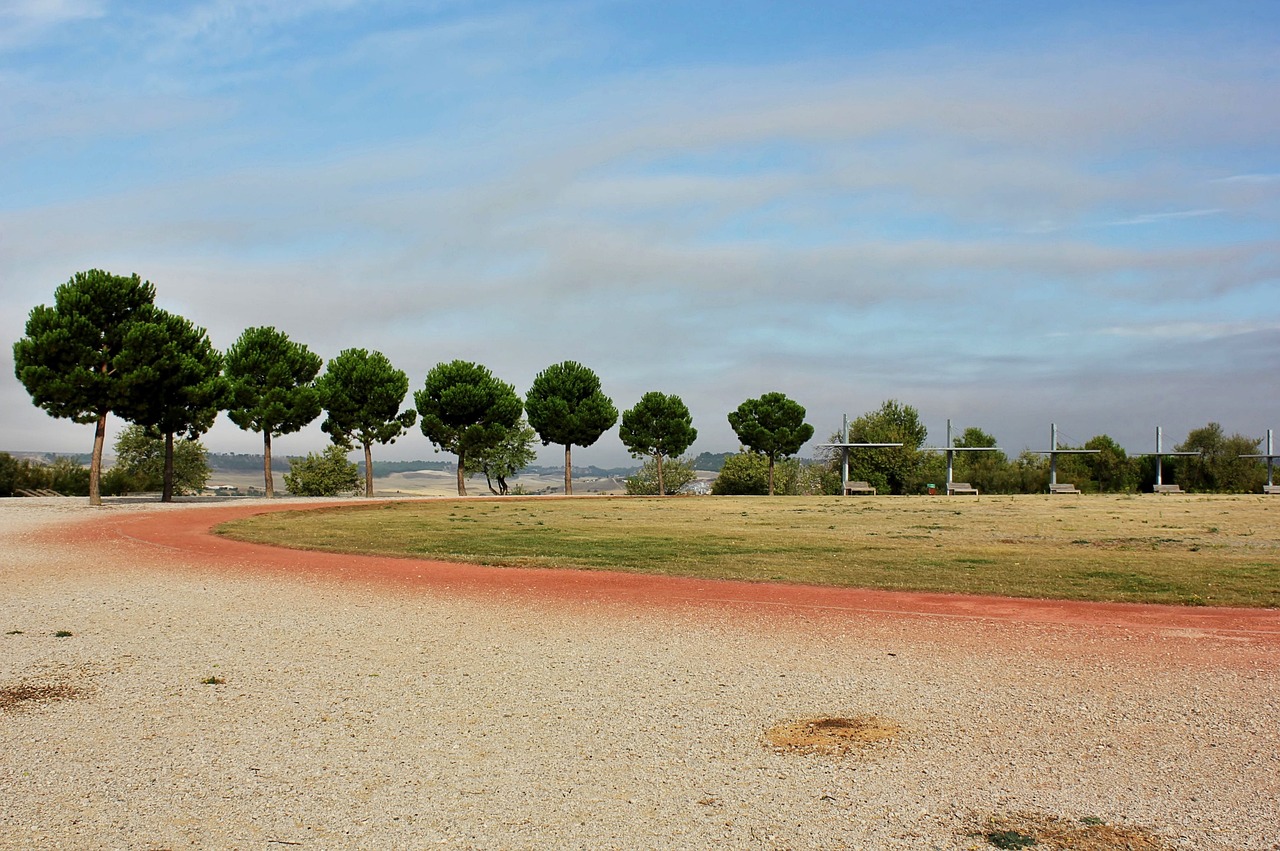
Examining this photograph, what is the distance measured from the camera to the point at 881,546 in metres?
20.0

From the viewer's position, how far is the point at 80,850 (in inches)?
173

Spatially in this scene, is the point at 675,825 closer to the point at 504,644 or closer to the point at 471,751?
the point at 471,751

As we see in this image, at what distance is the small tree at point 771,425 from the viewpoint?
64875 millimetres

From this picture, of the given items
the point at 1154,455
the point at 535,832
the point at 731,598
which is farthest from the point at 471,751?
the point at 1154,455

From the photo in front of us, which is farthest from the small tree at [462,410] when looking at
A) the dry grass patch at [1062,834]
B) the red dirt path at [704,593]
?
the dry grass patch at [1062,834]

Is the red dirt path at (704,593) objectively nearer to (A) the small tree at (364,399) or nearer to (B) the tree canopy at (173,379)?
(B) the tree canopy at (173,379)

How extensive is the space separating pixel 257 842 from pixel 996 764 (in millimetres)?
4129

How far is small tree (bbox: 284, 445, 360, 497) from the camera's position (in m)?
Result: 63.0

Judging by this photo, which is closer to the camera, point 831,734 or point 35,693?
point 831,734

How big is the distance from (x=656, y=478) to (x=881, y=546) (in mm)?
52526

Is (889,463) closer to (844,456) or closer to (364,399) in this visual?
(844,456)

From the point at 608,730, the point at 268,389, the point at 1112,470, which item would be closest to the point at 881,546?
the point at 608,730

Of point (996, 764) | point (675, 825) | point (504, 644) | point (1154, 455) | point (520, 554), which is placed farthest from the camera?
point (1154, 455)

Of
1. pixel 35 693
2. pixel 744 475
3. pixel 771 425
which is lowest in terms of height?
pixel 35 693
